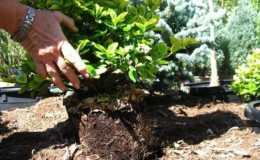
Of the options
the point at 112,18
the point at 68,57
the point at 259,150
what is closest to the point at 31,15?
the point at 68,57

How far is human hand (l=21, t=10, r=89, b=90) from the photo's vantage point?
51.9 inches

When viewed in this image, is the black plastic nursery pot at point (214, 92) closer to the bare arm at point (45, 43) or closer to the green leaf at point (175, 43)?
the green leaf at point (175, 43)

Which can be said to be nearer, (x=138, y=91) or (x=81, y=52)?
(x=81, y=52)

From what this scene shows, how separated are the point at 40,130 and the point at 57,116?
1.23 ft

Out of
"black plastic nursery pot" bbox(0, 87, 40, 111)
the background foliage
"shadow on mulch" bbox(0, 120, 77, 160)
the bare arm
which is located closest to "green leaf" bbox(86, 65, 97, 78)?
the bare arm

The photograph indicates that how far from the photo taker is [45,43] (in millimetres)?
1340

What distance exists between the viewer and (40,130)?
9.81 feet

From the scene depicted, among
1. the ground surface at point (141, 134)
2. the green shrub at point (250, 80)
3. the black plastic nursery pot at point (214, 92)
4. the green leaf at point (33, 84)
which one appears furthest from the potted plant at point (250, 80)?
the green leaf at point (33, 84)

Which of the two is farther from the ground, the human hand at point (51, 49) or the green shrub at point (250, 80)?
the human hand at point (51, 49)

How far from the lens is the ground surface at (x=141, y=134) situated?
208cm

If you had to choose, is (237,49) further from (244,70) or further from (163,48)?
(163,48)

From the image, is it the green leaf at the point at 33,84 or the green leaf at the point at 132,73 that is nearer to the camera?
the green leaf at the point at 132,73

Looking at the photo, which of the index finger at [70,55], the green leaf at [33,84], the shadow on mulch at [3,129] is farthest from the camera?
the shadow on mulch at [3,129]

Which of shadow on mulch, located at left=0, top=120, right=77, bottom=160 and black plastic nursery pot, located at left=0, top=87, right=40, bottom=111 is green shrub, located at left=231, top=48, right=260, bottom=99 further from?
black plastic nursery pot, located at left=0, top=87, right=40, bottom=111
